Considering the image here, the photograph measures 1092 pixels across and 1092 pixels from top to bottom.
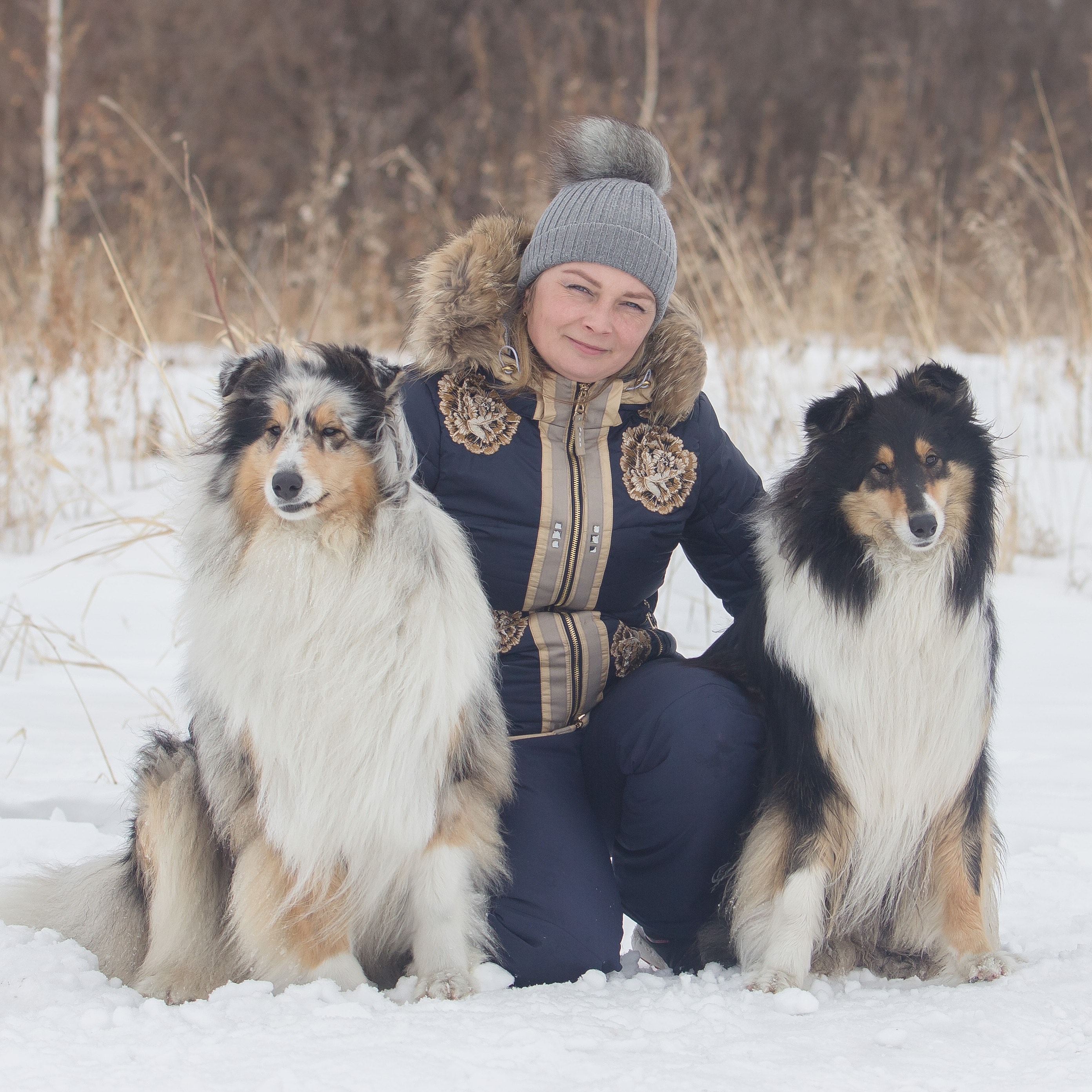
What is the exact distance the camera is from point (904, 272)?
5234 millimetres

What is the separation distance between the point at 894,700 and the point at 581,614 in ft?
2.50

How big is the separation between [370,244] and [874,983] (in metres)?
5.02

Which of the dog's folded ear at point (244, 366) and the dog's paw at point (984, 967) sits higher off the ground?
the dog's folded ear at point (244, 366)

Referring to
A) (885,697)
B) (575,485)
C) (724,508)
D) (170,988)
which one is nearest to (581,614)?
(575,485)

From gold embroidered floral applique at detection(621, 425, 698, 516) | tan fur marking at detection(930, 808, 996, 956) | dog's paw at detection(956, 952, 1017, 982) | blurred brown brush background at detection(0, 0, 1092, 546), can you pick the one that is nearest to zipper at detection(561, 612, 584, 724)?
gold embroidered floral applique at detection(621, 425, 698, 516)

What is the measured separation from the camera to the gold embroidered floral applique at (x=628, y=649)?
280 cm

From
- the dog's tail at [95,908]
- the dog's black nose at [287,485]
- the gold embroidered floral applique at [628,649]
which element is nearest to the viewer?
the dog's black nose at [287,485]

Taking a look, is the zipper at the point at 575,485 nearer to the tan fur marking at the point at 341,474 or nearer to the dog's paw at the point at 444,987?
the tan fur marking at the point at 341,474

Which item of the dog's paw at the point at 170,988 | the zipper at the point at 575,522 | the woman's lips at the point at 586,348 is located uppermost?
the woman's lips at the point at 586,348

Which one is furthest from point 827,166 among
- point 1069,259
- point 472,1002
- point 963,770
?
point 472,1002

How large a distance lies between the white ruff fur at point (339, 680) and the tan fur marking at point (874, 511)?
89 centimetres

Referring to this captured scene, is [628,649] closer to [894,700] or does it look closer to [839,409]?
[894,700]

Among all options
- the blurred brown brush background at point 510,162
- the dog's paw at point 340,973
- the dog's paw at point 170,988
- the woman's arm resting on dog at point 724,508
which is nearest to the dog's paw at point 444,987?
the dog's paw at point 340,973

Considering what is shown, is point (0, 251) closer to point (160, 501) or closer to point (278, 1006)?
point (160, 501)
